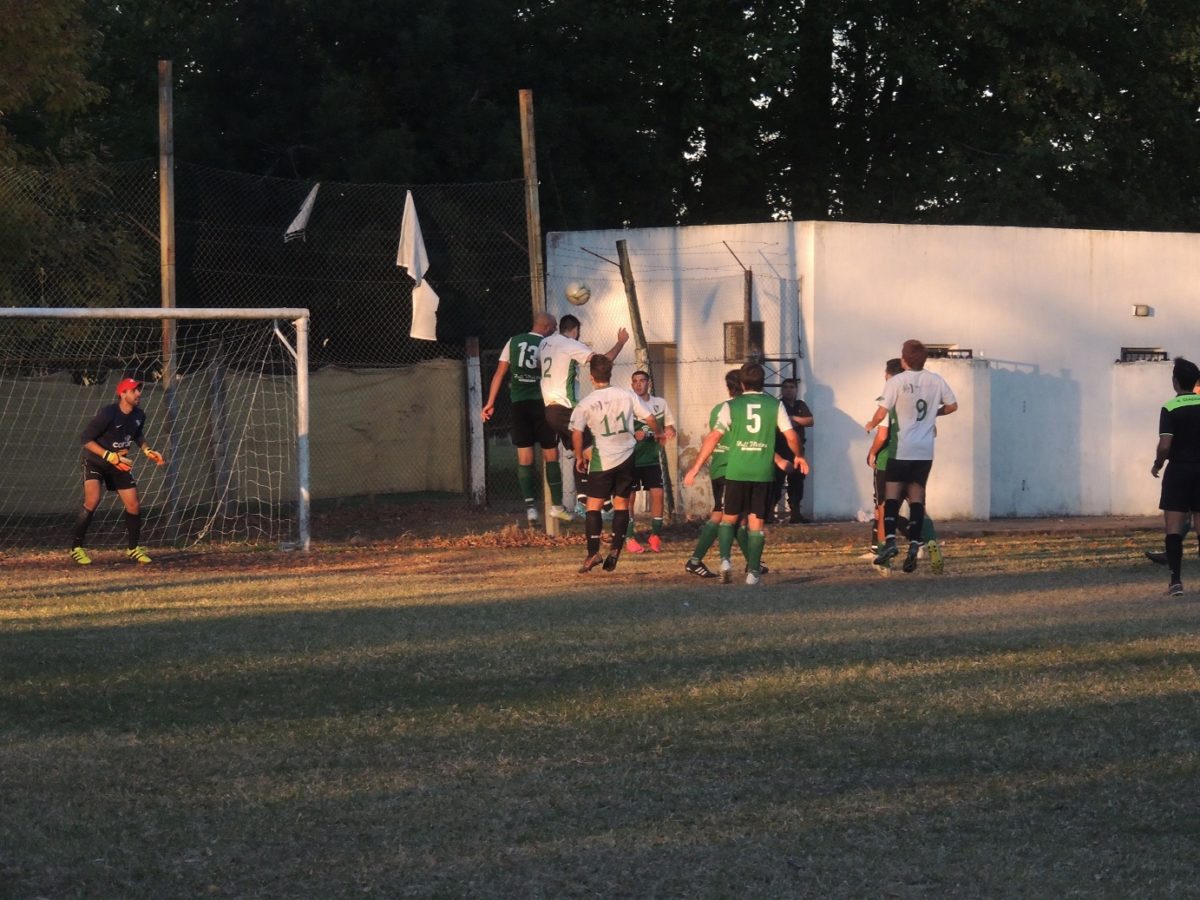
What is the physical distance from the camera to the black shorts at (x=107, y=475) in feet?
54.2

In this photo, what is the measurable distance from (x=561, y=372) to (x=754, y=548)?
3.95 m

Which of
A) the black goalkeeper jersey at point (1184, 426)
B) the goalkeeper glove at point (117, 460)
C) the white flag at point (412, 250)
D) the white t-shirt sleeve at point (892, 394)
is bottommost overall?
the goalkeeper glove at point (117, 460)

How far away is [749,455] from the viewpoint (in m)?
13.6

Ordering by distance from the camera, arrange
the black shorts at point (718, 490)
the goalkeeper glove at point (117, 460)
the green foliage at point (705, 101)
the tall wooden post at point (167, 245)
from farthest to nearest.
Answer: the green foliage at point (705, 101)
the tall wooden post at point (167, 245)
the goalkeeper glove at point (117, 460)
the black shorts at point (718, 490)

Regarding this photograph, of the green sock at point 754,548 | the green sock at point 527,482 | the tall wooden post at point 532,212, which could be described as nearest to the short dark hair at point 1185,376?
the green sock at point 754,548

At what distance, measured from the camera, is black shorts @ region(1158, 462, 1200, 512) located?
1291 centimetres

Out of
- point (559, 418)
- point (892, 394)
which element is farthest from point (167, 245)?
point (892, 394)

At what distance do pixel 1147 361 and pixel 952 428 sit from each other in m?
3.29

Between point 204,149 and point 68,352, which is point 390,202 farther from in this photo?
point 68,352

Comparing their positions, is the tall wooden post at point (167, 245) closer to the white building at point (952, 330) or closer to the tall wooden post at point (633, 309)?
the tall wooden post at point (633, 309)

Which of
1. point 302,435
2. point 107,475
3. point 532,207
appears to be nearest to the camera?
point 107,475

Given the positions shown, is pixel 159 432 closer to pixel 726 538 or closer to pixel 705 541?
pixel 705 541

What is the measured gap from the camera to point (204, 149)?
1160 inches

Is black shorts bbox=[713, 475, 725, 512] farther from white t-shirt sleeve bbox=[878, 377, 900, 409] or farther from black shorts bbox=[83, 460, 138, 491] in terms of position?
black shorts bbox=[83, 460, 138, 491]
